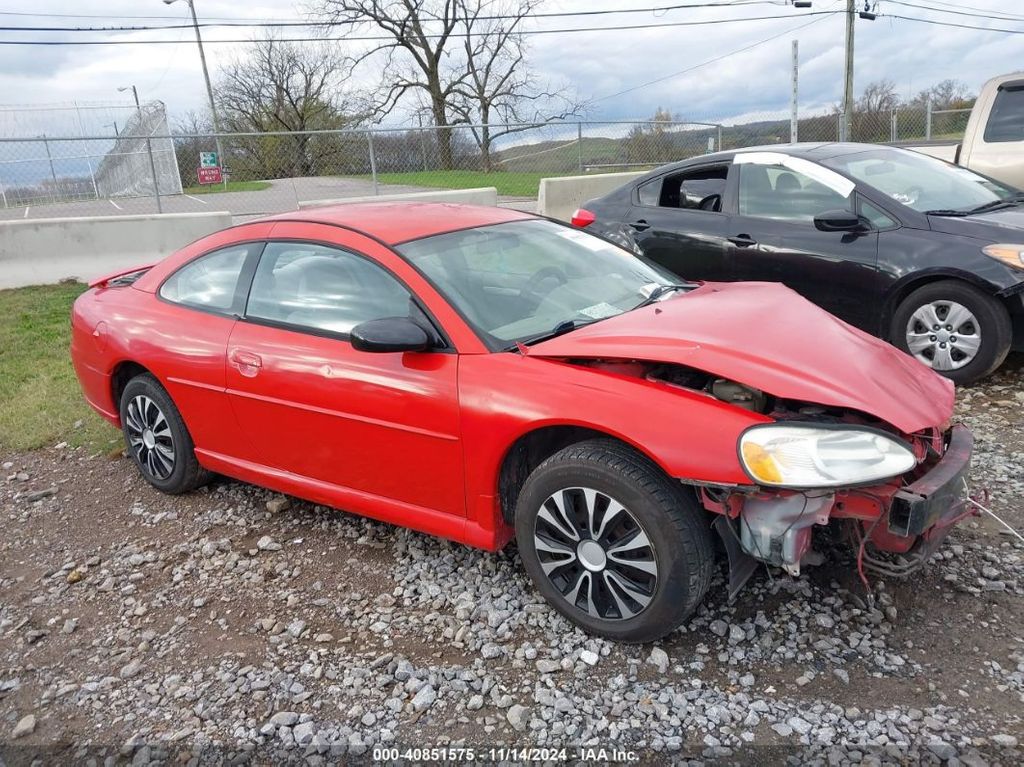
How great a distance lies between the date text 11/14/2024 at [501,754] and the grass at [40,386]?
144 inches

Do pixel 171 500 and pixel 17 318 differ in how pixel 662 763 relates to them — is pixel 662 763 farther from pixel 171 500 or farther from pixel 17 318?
pixel 17 318

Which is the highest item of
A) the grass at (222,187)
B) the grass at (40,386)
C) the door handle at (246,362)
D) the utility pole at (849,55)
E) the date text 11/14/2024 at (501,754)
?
the utility pole at (849,55)

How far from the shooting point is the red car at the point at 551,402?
2477mm

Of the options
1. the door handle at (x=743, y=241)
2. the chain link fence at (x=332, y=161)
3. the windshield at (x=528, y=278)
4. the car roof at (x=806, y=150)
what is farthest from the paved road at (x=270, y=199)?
the windshield at (x=528, y=278)

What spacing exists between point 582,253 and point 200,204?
11.9m

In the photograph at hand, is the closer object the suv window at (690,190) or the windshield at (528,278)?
the windshield at (528,278)

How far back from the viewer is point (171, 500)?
14.2ft

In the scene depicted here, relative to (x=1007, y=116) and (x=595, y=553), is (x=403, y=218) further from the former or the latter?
(x=1007, y=116)

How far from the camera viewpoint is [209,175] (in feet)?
53.6

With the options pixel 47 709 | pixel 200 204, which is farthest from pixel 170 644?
pixel 200 204

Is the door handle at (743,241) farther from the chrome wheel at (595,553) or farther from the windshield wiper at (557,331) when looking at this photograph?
the chrome wheel at (595,553)

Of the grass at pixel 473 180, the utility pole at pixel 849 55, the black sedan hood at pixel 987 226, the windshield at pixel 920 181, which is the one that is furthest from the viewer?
the utility pole at pixel 849 55

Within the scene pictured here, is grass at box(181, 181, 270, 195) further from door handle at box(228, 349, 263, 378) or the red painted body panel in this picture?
door handle at box(228, 349, 263, 378)

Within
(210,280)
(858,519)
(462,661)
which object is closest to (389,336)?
(462,661)
